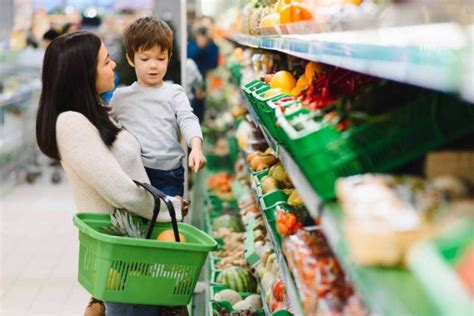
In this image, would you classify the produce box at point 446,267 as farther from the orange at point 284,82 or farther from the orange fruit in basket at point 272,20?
the orange fruit in basket at point 272,20

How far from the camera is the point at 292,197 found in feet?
12.5

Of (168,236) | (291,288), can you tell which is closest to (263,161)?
(168,236)

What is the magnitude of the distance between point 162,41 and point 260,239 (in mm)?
1596

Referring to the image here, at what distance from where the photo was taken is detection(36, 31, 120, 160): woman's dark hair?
3.69 metres

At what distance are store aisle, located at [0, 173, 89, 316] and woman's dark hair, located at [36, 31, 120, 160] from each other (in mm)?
2306

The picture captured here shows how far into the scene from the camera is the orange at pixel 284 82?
4227mm

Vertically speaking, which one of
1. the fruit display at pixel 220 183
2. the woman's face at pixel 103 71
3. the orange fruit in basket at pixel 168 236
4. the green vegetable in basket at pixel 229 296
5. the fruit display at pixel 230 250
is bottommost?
the fruit display at pixel 220 183

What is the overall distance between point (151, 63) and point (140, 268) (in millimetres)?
1154

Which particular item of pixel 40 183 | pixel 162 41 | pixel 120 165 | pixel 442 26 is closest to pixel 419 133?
pixel 442 26

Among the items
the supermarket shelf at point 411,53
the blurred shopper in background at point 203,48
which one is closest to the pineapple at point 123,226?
the supermarket shelf at point 411,53

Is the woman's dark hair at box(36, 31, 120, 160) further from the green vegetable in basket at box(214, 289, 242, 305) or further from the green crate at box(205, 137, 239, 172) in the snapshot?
the green crate at box(205, 137, 239, 172)

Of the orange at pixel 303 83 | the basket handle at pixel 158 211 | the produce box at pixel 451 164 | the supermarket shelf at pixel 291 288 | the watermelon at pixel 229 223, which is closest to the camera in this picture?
the produce box at pixel 451 164

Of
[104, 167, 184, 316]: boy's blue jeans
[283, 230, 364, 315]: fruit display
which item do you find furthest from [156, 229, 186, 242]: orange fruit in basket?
[283, 230, 364, 315]: fruit display

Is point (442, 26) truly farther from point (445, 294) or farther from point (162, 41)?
point (162, 41)
